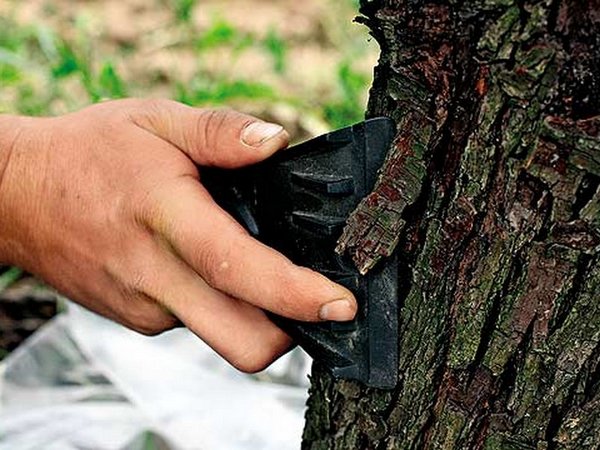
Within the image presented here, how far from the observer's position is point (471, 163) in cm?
81

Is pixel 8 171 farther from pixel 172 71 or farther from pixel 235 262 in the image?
pixel 172 71

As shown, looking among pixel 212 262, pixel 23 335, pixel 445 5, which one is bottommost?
pixel 23 335

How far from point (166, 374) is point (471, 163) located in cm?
110

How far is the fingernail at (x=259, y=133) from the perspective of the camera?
3.23 feet

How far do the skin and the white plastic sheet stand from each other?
513 millimetres

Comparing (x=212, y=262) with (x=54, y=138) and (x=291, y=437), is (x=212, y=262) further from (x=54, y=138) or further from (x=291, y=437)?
(x=291, y=437)

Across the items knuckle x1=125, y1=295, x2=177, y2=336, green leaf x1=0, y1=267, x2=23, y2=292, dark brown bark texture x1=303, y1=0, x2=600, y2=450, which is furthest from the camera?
green leaf x1=0, y1=267, x2=23, y2=292

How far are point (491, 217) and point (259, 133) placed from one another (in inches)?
10.9

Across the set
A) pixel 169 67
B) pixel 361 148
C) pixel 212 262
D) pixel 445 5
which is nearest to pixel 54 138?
pixel 212 262

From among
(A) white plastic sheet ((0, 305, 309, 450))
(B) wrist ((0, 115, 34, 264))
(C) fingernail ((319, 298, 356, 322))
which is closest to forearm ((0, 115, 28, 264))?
(B) wrist ((0, 115, 34, 264))

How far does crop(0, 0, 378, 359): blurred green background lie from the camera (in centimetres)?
231

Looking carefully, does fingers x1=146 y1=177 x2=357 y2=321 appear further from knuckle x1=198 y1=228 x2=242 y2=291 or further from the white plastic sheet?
the white plastic sheet

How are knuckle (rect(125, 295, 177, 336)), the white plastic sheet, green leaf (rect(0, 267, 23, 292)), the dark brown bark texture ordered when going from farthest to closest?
1. green leaf (rect(0, 267, 23, 292))
2. the white plastic sheet
3. knuckle (rect(125, 295, 177, 336))
4. the dark brown bark texture

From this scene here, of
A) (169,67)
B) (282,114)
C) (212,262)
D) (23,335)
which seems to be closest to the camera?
(212,262)
